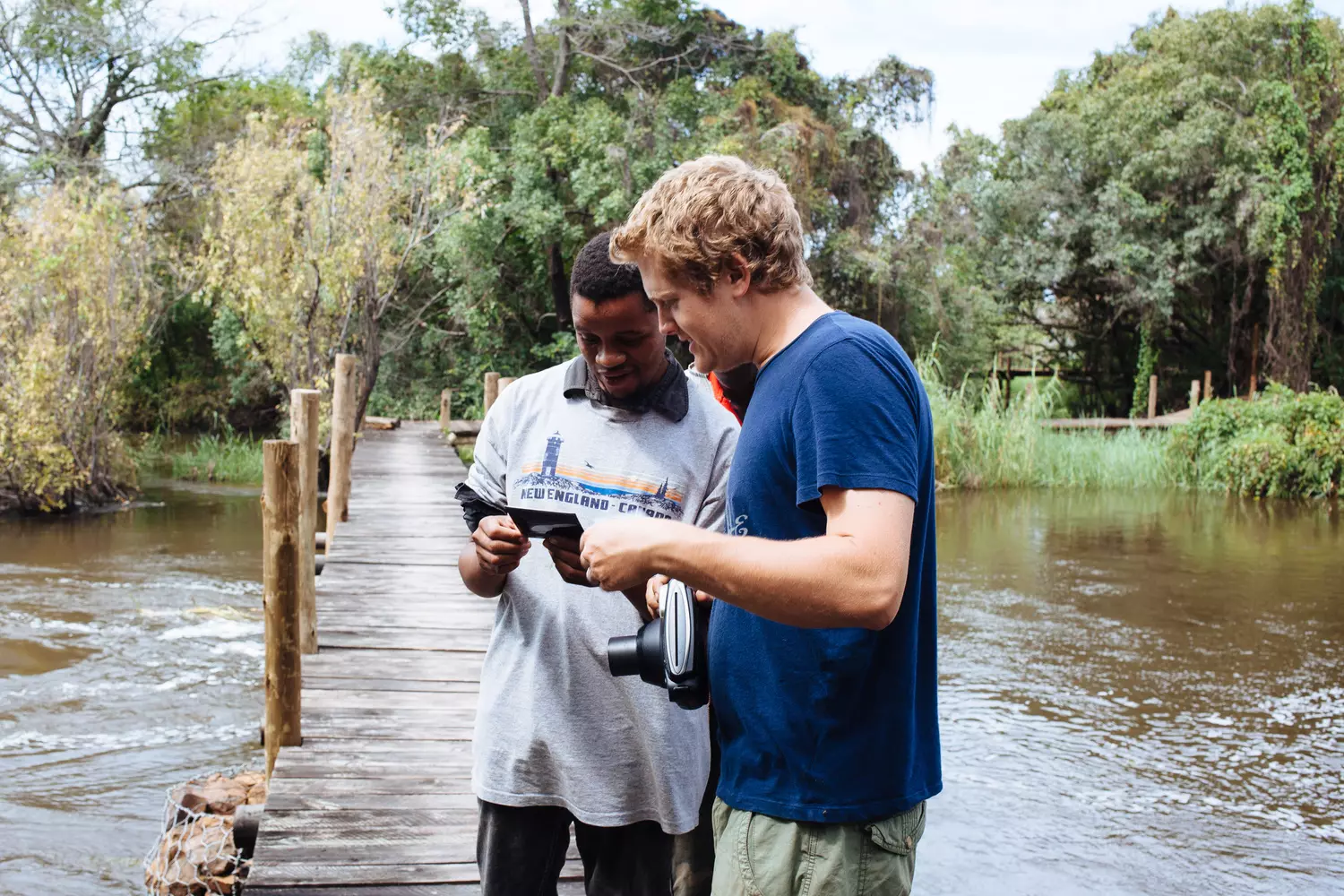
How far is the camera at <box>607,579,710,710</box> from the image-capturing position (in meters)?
1.71

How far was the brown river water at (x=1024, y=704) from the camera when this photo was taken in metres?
5.70

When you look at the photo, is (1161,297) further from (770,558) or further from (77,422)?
(770,558)

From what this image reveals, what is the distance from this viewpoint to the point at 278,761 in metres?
4.25

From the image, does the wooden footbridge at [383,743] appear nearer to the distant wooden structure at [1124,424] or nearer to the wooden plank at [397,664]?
the wooden plank at [397,664]

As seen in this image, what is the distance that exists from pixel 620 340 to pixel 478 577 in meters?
0.49

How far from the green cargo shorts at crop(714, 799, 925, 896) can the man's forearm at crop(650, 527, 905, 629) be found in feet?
1.03

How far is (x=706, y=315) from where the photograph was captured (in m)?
1.62

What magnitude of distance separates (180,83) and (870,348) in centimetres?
2449

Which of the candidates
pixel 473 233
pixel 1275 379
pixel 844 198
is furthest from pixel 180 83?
pixel 1275 379

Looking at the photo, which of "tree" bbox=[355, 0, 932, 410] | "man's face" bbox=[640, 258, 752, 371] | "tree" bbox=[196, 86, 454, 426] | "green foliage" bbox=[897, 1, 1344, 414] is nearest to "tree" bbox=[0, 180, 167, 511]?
"tree" bbox=[196, 86, 454, 426]

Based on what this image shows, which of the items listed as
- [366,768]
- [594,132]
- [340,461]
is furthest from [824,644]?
[594,132]

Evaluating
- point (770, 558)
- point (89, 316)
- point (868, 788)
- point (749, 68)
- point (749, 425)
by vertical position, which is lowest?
point (868, 788)

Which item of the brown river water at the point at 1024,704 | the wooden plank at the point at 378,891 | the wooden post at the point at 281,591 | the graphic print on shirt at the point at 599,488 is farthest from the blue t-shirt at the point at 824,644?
the brown river water at the point at 1024,704

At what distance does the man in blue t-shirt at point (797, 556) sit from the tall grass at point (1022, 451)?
15505 millimetres
